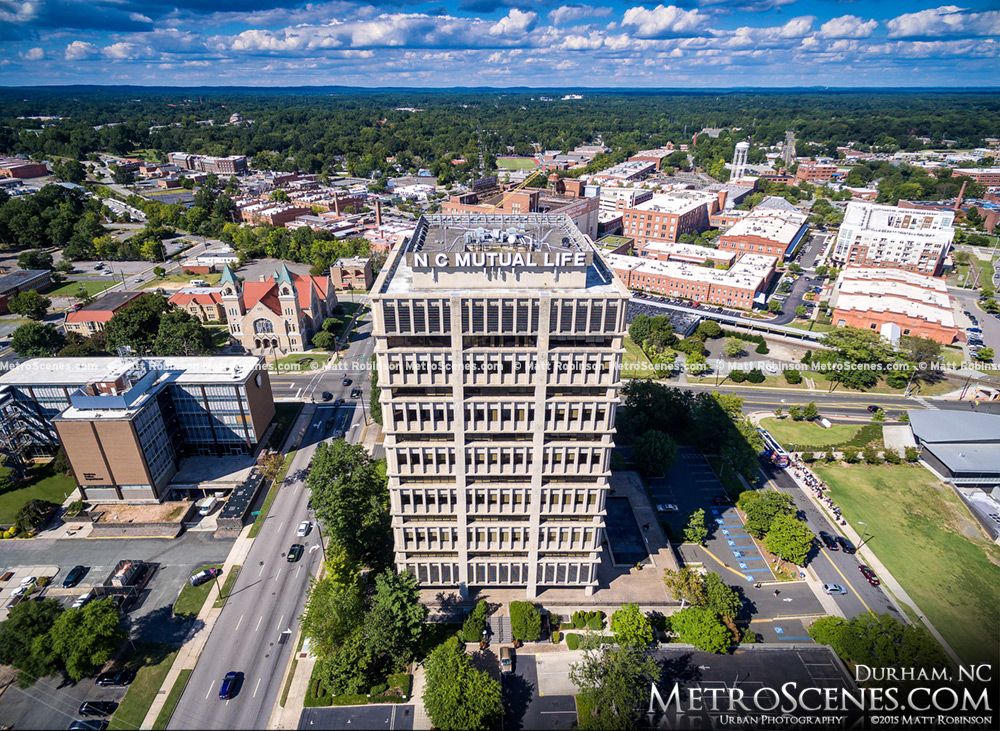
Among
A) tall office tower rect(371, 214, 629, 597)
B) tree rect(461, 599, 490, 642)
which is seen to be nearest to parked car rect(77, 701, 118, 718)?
tall office tower rect(371, 214, 629, 597)

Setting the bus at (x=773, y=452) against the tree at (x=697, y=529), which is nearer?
the tree at (x=697, y=529)

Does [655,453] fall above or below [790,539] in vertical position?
above

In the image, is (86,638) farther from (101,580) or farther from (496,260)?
(496,260)

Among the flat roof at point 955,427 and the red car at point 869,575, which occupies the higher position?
the flat roof at point 955,427

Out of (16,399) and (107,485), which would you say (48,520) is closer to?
(107,485)

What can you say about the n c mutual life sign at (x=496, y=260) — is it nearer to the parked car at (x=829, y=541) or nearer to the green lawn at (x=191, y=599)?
the green lawn at (x=191, y=599)

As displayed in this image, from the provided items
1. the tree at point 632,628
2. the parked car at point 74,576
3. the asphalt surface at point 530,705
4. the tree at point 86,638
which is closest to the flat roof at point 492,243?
the tree at point 632,628

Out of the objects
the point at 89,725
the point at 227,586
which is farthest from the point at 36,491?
the point at 89,725
